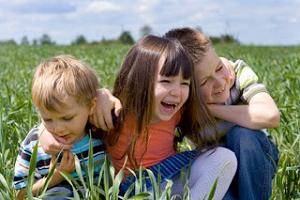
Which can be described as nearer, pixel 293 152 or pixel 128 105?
pixel 128 105

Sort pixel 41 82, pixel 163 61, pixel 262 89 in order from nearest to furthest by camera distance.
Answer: pixel 41 82 → pixel 163 61 → pixel 262 89

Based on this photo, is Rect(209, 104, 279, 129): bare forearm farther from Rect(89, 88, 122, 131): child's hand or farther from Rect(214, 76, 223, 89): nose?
Rect(89, 88, 122, 131): child's hand

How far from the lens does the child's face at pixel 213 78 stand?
2627mm

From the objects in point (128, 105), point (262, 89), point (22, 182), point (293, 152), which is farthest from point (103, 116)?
point (293, 152)

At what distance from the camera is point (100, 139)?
2584 mm

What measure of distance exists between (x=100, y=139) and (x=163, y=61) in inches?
13.7

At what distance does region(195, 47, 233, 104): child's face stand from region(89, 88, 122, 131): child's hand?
1.06 ft

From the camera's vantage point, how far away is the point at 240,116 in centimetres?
267

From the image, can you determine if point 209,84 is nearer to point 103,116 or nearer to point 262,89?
point 262,89

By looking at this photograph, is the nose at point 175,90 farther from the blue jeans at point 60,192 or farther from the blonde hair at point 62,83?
the blue jeans at point 60,192

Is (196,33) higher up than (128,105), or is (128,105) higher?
(196,33)

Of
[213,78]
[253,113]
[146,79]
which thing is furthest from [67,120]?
[253,113]

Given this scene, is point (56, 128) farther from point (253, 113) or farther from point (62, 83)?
point (253, 113)

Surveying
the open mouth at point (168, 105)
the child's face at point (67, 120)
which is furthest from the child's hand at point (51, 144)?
the open mouth at point (168, 105)
